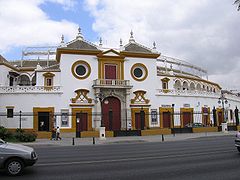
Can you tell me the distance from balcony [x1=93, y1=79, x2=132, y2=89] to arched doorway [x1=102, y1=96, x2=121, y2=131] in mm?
1901

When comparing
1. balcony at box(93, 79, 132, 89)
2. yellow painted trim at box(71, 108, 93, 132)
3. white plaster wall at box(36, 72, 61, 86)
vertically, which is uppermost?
white plaster wall at box(36, 72, 61, 86)

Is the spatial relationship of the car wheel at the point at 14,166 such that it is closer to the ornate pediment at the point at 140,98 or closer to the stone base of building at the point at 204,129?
the stone base of building at the point at 204,129

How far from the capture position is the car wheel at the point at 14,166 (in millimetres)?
9516

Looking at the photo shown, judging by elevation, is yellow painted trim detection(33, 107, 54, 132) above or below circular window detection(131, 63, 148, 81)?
below

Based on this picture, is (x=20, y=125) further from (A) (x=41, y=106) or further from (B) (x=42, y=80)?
(B) (x=42, y=80)

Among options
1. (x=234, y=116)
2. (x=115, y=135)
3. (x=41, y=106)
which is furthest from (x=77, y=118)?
(x=234, y=116)

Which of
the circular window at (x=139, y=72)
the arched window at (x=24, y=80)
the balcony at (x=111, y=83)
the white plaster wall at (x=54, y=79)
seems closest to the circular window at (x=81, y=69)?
the balcony at (x=111, y=83)

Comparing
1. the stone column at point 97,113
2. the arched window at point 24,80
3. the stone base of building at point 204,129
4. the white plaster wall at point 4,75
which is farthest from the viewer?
the arched window at point 24,80

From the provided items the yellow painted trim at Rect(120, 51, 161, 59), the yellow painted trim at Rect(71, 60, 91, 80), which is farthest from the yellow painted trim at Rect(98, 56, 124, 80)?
the yellow painted trim at Rect(71, 60, 91, 80)

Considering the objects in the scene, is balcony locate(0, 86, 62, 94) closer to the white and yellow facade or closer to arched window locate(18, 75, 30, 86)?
the white and yellow facade

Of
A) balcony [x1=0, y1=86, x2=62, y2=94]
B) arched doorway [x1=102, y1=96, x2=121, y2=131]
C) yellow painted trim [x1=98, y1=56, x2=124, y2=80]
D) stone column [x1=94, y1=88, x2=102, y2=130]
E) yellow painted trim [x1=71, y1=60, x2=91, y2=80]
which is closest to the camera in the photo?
balcony [x1=0, y1=86, x2=62, y2=94]

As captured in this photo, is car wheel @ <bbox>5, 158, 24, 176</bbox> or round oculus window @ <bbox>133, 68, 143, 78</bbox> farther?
round oculus window @ <bbox>133, 68, 143, 78</bbox>

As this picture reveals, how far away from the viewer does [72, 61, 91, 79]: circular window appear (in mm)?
39438

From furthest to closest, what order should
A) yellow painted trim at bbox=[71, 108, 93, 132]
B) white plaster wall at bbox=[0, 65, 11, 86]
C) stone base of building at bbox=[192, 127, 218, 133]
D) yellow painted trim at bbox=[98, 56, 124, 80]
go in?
white plaster wall at bbox=[0, 65, 11, 86]
yellow painted trim at bbox=[98, 56, 124, 80]
yellow painted trim at bbox=[71, 108, 93, 132]
stone base of building at bbox=[192, 127, 218, 133]
